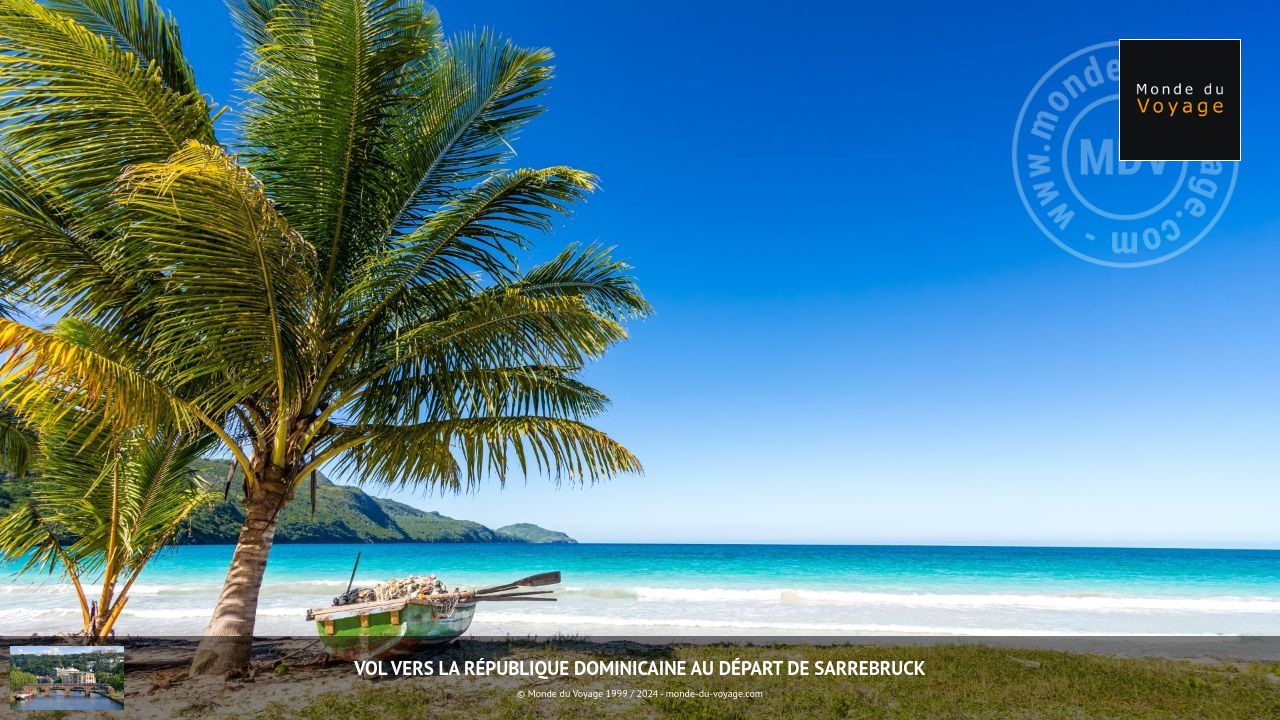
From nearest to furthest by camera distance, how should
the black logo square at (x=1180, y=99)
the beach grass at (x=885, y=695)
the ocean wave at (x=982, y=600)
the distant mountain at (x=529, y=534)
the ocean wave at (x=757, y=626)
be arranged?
the beach grass at (x=885, y=695), the black logo square at (x=1180, y=99), the ocean wave at (x=757, y=626), the ocean wave at (x=982, y=600), the distant mountain at (x=529, y=534)

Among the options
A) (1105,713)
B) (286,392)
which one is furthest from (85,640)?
(1105,713)

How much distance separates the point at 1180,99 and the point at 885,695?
7.70m

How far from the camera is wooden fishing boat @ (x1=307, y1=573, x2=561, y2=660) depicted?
289 inches

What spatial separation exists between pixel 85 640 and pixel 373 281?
219 inches

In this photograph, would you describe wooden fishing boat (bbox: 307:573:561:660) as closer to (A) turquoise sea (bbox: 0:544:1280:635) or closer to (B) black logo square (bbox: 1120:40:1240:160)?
(A) turquoise sea (bbox: 0:544:1280:635)

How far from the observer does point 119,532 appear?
7598 mm

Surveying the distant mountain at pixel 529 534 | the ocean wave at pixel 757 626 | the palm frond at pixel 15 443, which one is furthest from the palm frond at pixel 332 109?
the distant mountain at pixel 529 534

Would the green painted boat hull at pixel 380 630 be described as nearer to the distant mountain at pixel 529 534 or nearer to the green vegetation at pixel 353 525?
the green vegetation at pixel 353 525

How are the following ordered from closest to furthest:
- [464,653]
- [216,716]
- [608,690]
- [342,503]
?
[216,716], [608,690], [464,653], [342,503]

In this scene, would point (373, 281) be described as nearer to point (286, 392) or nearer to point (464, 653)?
point (286, 392)

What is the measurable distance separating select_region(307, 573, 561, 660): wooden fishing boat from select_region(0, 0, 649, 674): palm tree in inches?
36.4

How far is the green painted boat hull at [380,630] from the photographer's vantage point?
7359 millimetres

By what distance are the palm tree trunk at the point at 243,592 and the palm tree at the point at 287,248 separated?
0.07 feet

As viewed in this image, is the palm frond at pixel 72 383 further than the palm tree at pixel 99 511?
No
